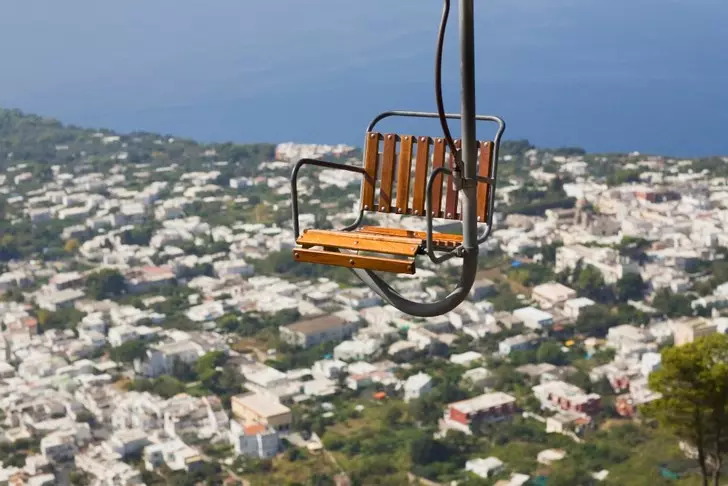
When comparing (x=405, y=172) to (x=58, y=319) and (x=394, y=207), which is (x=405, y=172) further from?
(x=58, y=319)

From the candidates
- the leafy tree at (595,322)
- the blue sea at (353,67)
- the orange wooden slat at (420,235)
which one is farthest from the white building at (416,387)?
the blue sea at (353,67)

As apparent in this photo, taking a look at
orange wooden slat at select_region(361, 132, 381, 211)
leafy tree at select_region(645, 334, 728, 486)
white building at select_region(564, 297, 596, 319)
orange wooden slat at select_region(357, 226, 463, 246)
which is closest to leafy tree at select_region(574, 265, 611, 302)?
white building at select_region(564, 297, 596, 319)

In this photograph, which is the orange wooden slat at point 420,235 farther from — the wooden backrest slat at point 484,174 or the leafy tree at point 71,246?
the leafy tree at point 71,246

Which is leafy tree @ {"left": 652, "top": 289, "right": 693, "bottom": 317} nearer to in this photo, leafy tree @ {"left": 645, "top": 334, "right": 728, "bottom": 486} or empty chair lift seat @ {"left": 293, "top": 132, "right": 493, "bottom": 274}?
leafy tree @ {"left": 645, "top": 334, "right": 728, "bottom": 486}

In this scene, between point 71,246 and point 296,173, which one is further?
point 71,246

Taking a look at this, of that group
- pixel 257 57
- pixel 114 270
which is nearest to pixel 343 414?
pixel 114 270

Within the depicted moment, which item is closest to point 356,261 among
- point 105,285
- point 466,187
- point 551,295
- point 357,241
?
point 357,241

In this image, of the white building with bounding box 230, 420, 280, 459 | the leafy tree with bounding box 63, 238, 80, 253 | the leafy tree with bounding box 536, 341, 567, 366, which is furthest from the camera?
the leafy tree with bounding box 63, 238, 80, 253
